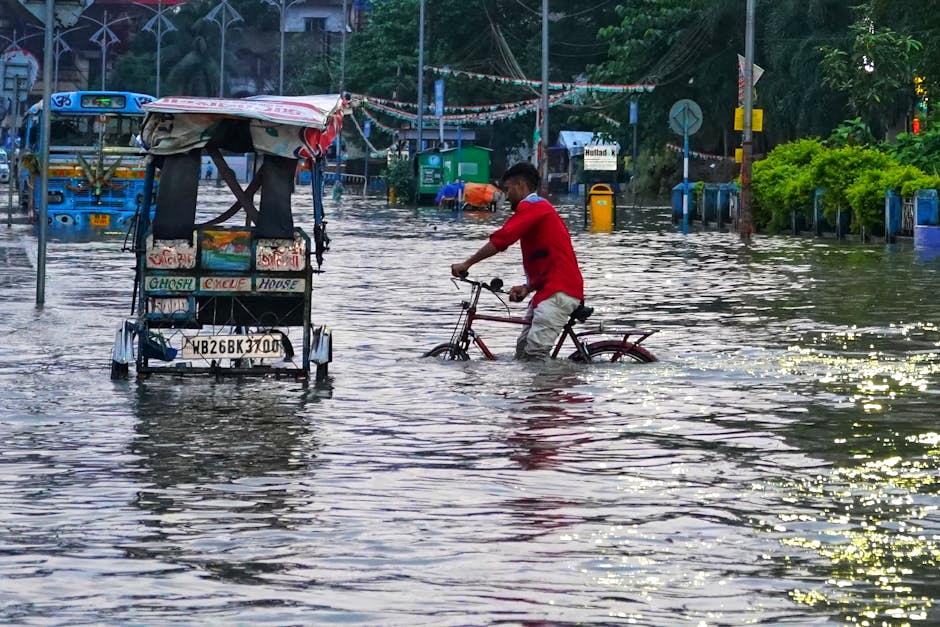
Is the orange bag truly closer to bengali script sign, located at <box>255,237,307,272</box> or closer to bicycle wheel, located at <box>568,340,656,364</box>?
bicycle wheel, located at <box>568,340,656,364</box>

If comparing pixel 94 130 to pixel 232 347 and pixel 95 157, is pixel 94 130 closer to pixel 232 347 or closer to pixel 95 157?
pixel 95 157

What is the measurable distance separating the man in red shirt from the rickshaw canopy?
4.91 feet

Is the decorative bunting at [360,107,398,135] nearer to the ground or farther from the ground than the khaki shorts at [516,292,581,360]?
farther from the ground

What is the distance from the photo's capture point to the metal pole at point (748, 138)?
40.8 m

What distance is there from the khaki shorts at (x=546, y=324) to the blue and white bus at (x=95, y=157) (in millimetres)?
24415

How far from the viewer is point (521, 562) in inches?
314

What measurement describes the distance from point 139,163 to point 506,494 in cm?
3144

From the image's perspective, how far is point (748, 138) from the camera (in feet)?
140

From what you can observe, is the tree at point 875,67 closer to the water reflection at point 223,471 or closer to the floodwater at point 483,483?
the floodwater at point 483,483

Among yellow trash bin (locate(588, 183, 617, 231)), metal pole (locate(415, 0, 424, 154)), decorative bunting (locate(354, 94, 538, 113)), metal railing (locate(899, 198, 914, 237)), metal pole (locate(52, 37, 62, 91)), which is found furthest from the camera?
metal pole (locate(52, 37, 62, 91))

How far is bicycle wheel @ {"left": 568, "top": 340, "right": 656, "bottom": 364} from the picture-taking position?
51.5 ft

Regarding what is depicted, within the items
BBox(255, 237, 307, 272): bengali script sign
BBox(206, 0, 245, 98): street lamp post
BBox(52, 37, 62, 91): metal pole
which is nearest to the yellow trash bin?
BBox(255, 237, 307, 272): bengali script sign

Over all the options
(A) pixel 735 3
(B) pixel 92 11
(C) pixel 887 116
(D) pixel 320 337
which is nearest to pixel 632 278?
(D) pixel 320 337

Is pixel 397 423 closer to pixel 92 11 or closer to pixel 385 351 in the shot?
pixel 385 351
